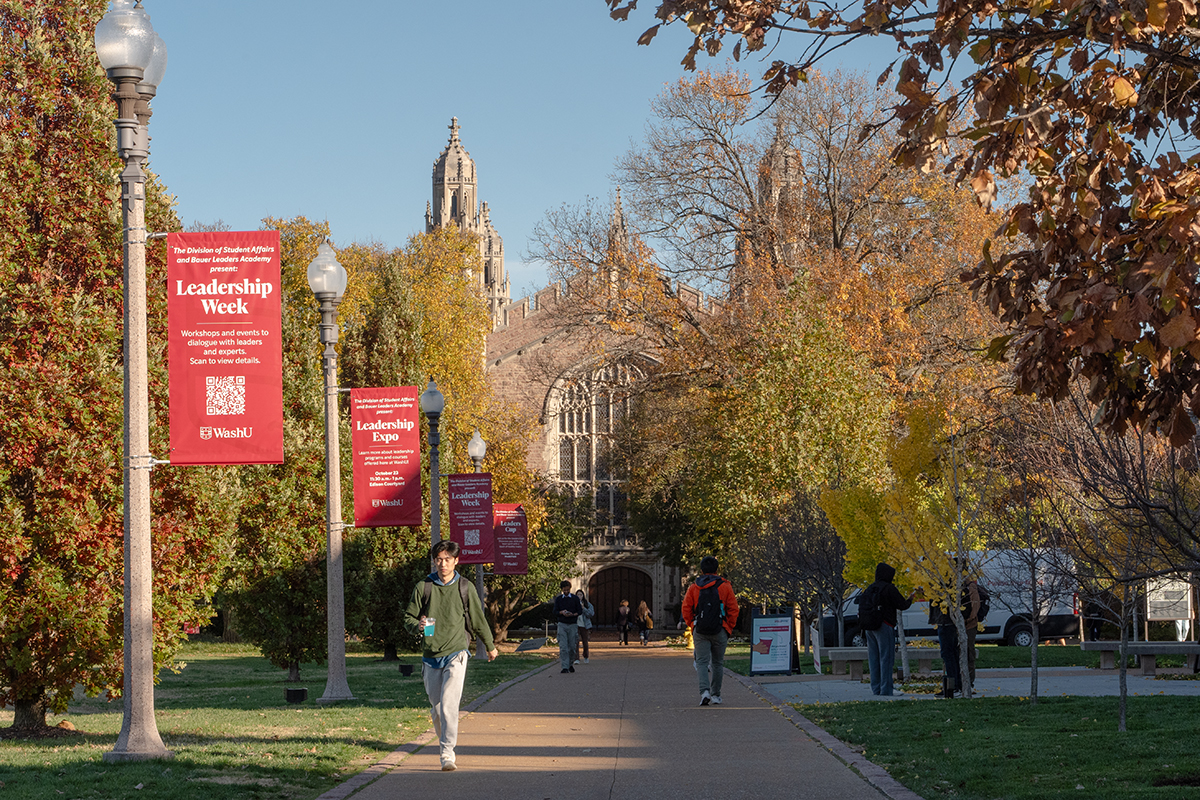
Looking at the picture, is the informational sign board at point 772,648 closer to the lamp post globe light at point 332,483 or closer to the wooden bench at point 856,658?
the wooden bench at point 856,658

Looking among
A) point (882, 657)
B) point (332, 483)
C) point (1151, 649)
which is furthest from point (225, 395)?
point (1151, 649)

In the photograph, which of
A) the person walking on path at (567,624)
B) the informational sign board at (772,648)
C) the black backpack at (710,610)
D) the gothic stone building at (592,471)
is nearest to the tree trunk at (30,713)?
the black backpack at (710,610)

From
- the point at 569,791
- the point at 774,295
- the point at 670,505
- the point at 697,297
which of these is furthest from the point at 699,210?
the point at 569,791

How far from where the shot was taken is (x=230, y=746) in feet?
34.7

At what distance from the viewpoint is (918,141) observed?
17.8 ft

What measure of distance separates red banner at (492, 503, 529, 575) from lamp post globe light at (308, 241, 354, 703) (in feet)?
45.1

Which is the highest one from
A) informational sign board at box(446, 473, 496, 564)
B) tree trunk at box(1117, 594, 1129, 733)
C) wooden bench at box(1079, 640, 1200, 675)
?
informational sign board at box(446, 473, 496, 564)

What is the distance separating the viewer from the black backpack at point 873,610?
15.5 metres

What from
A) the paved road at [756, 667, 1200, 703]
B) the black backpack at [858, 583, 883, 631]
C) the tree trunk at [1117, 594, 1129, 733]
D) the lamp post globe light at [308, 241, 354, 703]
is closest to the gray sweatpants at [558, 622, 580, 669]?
the paved road at [756, 667, 1200, 703]

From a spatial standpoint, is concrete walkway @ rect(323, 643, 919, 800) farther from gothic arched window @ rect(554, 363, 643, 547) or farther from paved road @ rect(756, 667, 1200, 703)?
gothic arched window @ rect(554, 363, 643, 547)

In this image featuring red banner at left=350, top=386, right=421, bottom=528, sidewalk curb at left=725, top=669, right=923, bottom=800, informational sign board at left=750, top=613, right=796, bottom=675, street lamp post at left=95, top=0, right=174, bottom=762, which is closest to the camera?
sidewalk curb at left=725, top=669, right=923, bottom=800

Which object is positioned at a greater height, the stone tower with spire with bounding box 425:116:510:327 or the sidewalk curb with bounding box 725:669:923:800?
the stone tower with spire with bounding box 425:116:510:327

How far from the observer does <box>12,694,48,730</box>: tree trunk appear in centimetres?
1227

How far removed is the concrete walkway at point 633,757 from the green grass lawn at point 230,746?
0.46 meters
